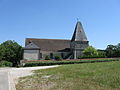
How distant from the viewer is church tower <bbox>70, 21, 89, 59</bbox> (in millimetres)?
54062

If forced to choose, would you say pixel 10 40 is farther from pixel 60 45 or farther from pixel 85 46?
pixel 85 46

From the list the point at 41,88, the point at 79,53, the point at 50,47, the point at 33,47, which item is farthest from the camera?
the point at 50,47

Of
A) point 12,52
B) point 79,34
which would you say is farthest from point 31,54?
point 79,34

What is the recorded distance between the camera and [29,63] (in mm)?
29016

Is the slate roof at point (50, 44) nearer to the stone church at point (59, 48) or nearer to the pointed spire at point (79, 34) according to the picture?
the stone church at point (59, 48)

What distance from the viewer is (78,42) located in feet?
178

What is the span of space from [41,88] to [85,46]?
4898 cm

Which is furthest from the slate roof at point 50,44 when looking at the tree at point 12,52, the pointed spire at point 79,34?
the pointed spire at point 79,34

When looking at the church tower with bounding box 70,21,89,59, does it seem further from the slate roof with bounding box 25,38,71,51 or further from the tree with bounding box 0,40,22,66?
the tree with bounding box 0,40,22,66

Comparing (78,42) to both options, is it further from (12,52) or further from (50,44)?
(12,52)

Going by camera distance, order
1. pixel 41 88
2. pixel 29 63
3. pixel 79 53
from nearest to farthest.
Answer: pixel 41 88, pixel 29 63, pixel 79 53

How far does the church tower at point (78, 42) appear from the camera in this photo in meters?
54.1

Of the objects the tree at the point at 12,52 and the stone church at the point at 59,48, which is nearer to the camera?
the stone church at the point at 59,48

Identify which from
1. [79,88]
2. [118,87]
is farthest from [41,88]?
[118,87]
